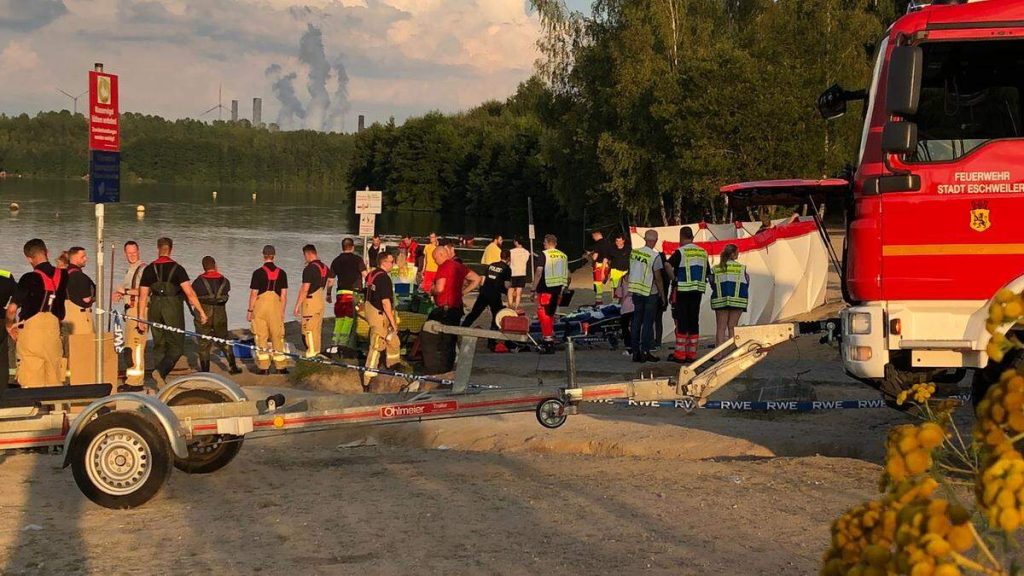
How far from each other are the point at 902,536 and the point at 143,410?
6.73m

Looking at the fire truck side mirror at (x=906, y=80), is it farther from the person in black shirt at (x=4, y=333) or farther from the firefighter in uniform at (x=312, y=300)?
the firefighter in uniform at (x=312, y=300)

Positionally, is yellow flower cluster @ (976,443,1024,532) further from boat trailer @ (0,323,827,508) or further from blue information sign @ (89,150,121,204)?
blue information sign @ (89,150,121,204)

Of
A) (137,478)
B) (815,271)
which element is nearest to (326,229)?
(815,271)

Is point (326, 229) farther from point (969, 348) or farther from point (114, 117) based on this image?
point (969, 348)

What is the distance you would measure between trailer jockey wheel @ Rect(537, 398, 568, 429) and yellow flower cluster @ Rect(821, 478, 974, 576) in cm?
603

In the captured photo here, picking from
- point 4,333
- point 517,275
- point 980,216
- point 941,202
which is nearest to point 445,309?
point 4,333

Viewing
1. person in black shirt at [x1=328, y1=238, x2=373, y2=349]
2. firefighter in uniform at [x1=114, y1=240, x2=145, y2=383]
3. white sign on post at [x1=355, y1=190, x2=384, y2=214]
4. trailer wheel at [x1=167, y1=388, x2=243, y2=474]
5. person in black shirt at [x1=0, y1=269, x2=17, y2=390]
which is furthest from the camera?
white sign on post at [x1=355, y1=190, x2=384, y2=214]

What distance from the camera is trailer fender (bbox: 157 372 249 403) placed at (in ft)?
30.3

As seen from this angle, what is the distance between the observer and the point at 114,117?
12711mm

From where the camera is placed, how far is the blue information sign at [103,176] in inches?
498

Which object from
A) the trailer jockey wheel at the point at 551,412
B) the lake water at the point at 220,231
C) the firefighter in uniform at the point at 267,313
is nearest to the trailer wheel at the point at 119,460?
the trailer jockey wheel at the point at 551,412

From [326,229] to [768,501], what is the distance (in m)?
75.5

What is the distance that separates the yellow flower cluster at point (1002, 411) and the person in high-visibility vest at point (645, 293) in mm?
14226

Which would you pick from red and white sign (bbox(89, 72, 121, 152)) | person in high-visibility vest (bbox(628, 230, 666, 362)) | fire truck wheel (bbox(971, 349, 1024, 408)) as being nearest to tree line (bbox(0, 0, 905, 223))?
person in high-visibility vest (bbox(628, 230, 666, 362))
